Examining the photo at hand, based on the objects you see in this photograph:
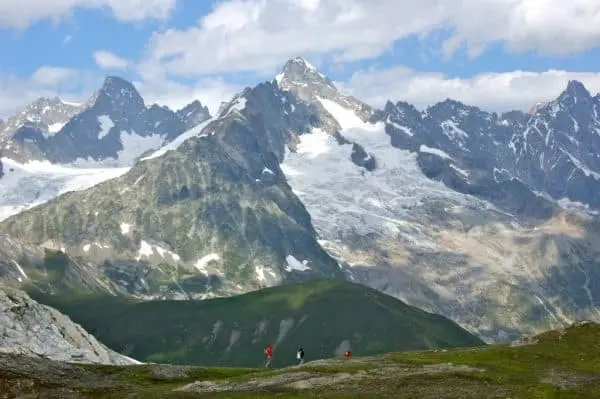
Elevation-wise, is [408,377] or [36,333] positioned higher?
[36,333]

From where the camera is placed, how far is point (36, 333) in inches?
5133

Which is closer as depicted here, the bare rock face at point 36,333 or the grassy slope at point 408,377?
the grassy slope at point 408,377

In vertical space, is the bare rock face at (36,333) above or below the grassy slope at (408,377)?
above

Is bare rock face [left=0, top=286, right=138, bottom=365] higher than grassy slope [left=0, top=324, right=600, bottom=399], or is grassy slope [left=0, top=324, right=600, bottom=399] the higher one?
bare rock face [left=0, top=286, right=138, bottom=365]

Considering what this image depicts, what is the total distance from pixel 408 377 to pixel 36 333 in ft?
214

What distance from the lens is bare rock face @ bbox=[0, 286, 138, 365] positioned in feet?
409

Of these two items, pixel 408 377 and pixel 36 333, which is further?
pixel 36 333

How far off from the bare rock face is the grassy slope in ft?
70.5

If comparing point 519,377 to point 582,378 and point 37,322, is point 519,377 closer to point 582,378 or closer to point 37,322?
point 582,378

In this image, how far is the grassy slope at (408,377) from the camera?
85125mm

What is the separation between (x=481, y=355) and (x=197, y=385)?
43.7m

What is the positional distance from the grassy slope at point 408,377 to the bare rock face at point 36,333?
21494 millimetres

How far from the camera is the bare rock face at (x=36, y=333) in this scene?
125 meters

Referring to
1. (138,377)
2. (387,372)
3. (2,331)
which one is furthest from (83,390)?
(2,331)
